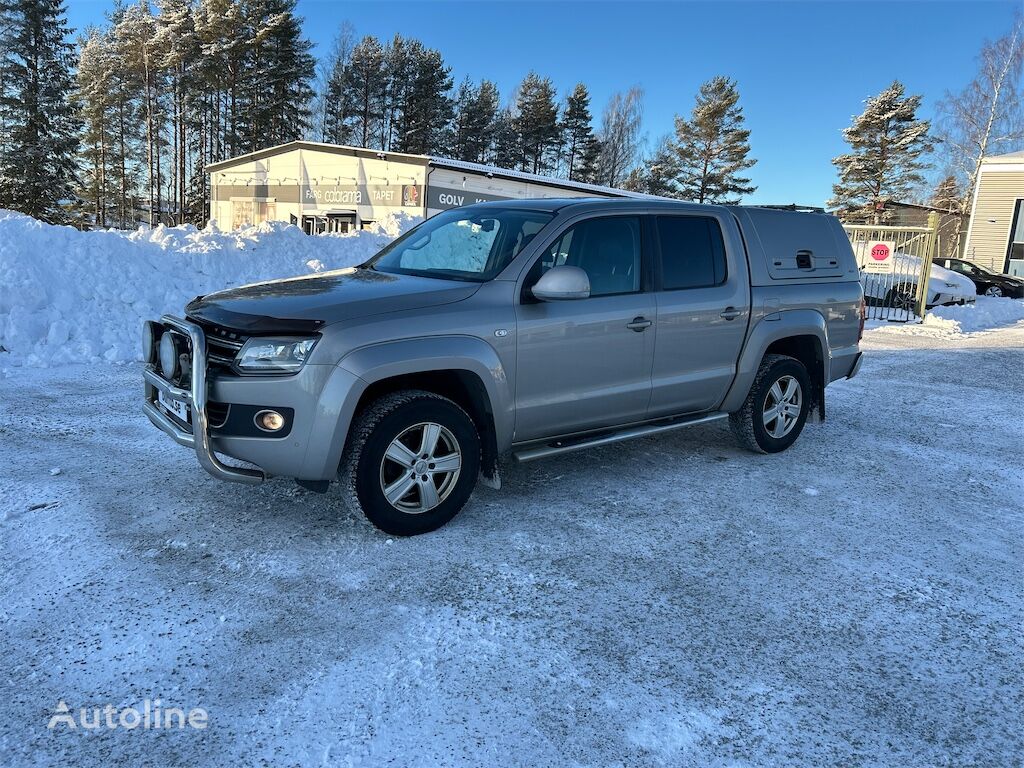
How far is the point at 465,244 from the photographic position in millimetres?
4551

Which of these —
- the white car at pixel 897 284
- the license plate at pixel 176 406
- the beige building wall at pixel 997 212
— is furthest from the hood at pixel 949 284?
the license plate at pixel 176 406

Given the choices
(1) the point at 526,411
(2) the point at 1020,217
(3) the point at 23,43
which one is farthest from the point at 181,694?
(3) the point at 23,43

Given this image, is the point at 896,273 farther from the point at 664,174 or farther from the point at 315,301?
the point at 664,174

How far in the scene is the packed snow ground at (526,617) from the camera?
94.7 inches

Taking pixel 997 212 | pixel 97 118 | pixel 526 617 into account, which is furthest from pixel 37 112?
pixel 997 212

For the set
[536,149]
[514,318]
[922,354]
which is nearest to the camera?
[514,318]

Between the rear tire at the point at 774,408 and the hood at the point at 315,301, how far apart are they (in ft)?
8.77

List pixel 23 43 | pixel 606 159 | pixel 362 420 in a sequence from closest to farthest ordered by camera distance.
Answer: pixel 362 420 < pixel 23 43 < pixel 606 159

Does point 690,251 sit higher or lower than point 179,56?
lower

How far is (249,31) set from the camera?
140 feet

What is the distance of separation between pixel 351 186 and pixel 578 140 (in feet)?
113

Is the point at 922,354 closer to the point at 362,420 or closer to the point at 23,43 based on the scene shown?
the point at 362,420

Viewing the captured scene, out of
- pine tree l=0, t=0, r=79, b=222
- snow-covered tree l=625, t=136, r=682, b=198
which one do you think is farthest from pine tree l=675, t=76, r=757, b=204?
pine tree l=0, t=0, r=79, b=222

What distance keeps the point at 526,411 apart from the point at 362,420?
39.7 inches
